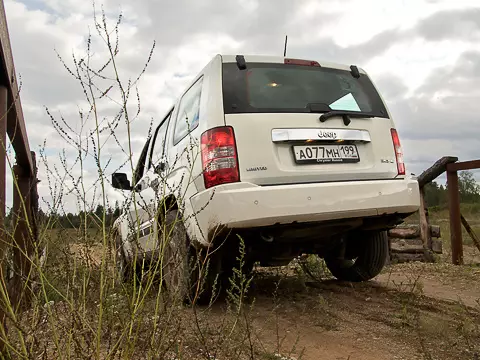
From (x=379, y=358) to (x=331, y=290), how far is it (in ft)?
6.40

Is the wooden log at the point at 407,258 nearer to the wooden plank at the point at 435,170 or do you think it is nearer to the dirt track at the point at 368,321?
the wooden plank at the point at 435,170

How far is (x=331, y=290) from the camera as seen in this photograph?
15.7 feet

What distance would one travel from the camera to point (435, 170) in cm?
745

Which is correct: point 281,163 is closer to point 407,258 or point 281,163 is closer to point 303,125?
point 303,125

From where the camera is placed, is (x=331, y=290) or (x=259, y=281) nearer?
(x=331, y=290)

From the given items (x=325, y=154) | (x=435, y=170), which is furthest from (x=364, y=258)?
(x=435, y=170)

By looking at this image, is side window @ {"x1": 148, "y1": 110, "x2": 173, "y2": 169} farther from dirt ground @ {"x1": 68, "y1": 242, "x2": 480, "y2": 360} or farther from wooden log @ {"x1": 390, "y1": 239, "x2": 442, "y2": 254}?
wooden log @ {"x1": 390, "y1": 239, "x2": 442, "y2": 254}

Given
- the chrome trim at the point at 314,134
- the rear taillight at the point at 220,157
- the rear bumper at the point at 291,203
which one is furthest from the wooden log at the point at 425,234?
the rear taillight at the point at 220,157

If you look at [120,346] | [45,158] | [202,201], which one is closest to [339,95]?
[202,201]

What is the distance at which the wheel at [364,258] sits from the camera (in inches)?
186

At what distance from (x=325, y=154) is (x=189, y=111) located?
1.23 meters

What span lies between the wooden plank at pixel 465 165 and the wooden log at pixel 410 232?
1.17m

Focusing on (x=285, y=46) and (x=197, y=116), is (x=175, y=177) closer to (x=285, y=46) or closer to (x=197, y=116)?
(x=197, y=116)

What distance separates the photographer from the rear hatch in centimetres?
346
